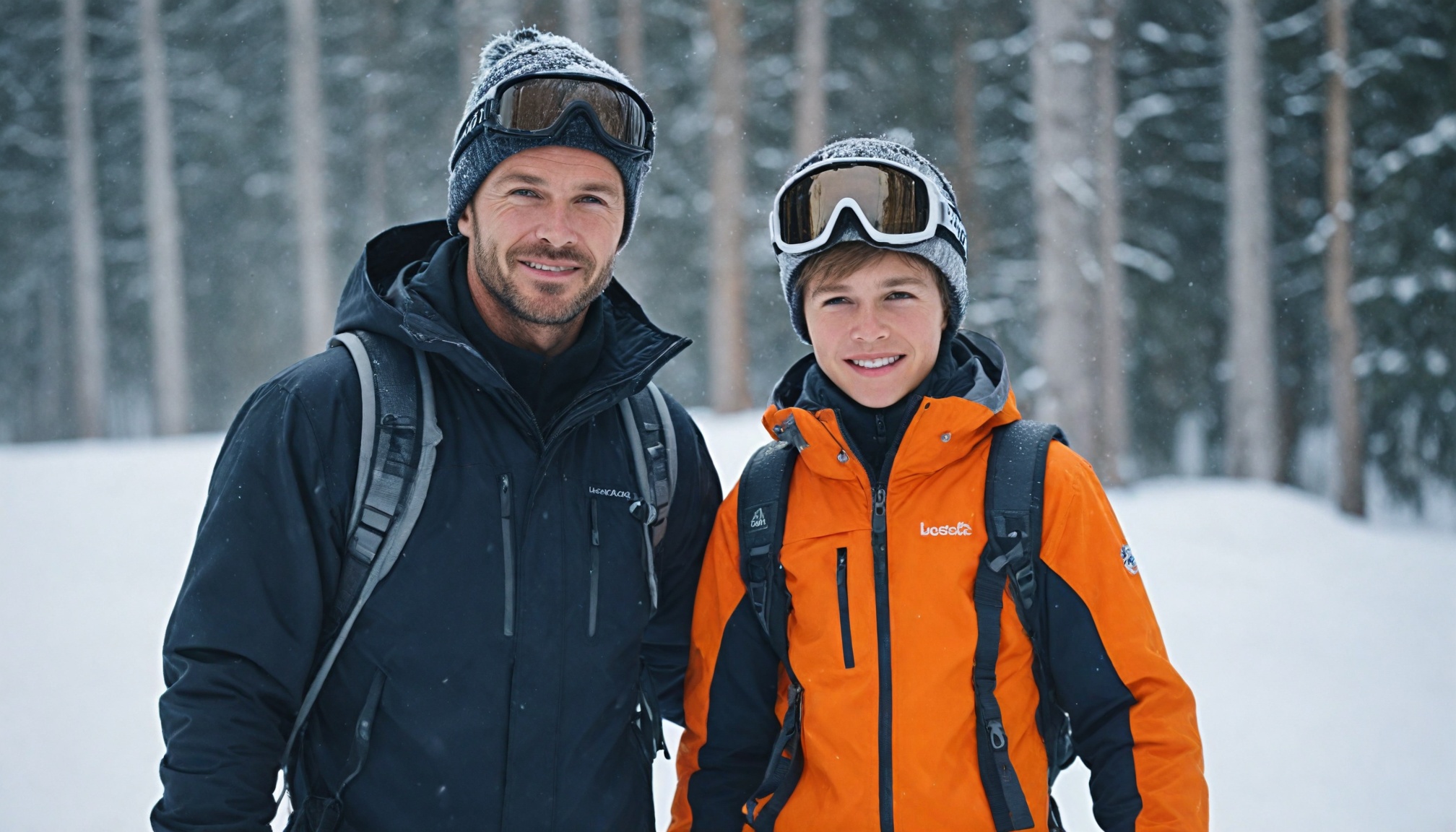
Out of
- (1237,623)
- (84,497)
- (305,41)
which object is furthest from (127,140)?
(1237,623)

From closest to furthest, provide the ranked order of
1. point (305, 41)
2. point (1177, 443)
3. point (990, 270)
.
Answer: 1. point (305, 41)
2. point (990, 270)
3. point (1177, 443)

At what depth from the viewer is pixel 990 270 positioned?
1881cm

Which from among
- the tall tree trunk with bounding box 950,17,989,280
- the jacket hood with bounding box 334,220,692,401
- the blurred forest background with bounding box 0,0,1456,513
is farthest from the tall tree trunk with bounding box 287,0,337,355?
the jacket hood with bounding box 334,220,692,401

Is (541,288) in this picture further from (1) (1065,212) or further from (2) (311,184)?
(2) (311,184)

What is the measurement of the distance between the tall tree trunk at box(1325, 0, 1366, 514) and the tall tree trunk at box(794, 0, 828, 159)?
7.49 m

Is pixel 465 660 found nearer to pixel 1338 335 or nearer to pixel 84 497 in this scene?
pixel 84 497

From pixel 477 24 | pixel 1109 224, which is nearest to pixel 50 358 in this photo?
pixel 477 24

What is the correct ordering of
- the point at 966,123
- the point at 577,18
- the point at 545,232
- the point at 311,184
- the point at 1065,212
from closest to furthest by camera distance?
the point at 545,232 → the point at 1065,212 → the point at 577,18 → the point at 311,184 → the point at 966,123

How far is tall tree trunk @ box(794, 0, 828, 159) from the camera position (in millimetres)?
13719

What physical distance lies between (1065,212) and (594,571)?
28.8ft

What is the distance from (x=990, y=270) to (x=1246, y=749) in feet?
45.3

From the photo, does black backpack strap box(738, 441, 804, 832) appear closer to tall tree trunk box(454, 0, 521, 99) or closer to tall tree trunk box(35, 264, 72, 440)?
tall tree trunk box(454, 0, 521, 99)

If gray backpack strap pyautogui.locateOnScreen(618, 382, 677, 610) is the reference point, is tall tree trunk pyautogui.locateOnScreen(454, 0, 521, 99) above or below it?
above

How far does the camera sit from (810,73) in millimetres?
13828
